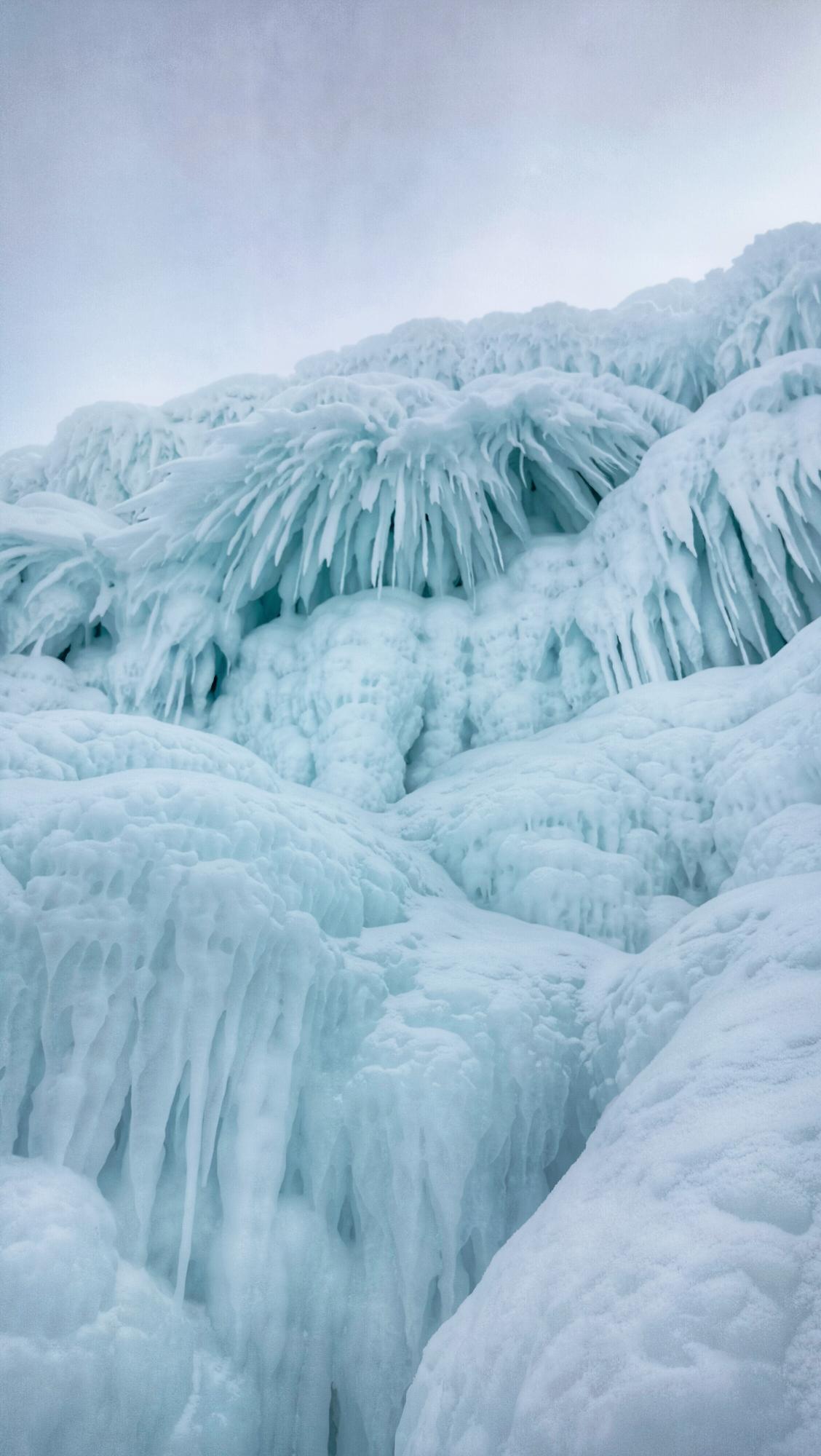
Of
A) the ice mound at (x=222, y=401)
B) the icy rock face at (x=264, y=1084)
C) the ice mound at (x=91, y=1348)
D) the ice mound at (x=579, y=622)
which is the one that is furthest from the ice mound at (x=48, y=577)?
the ice mound at (x=91, y=1348)

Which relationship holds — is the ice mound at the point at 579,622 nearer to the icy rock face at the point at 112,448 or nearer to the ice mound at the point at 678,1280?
the icy rock face at the point at 112,448

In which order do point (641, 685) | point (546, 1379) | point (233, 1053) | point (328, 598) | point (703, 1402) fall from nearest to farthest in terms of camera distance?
point (703, 1402)
point (546, 1379)
point (233, 1053)
point (641, 685)
point (328, 598)

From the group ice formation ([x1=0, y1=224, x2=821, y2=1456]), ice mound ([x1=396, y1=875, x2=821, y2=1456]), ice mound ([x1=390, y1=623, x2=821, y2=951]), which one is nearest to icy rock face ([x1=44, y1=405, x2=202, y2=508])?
ice formation ([x1=0, y1=224, x2=821, y2=1456])

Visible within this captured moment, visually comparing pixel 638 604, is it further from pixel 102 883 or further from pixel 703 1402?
pixel 703 1402

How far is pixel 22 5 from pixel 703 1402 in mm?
9041

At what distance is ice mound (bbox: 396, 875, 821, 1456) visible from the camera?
47.6 inches

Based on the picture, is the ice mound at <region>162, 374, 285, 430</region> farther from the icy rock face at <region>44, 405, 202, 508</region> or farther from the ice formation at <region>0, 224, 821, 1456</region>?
the ice formation at <region>0, 224, 821, 1456</region>

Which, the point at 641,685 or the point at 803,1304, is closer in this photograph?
the point at 803,1304

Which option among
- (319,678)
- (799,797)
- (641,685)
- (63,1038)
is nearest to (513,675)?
(641,685)

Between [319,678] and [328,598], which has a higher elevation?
[328,598]

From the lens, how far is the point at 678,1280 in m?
1.41

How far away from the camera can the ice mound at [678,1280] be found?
121cm

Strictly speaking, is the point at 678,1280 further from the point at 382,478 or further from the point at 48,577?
the point at 48,577

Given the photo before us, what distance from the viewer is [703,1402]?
120 cm
